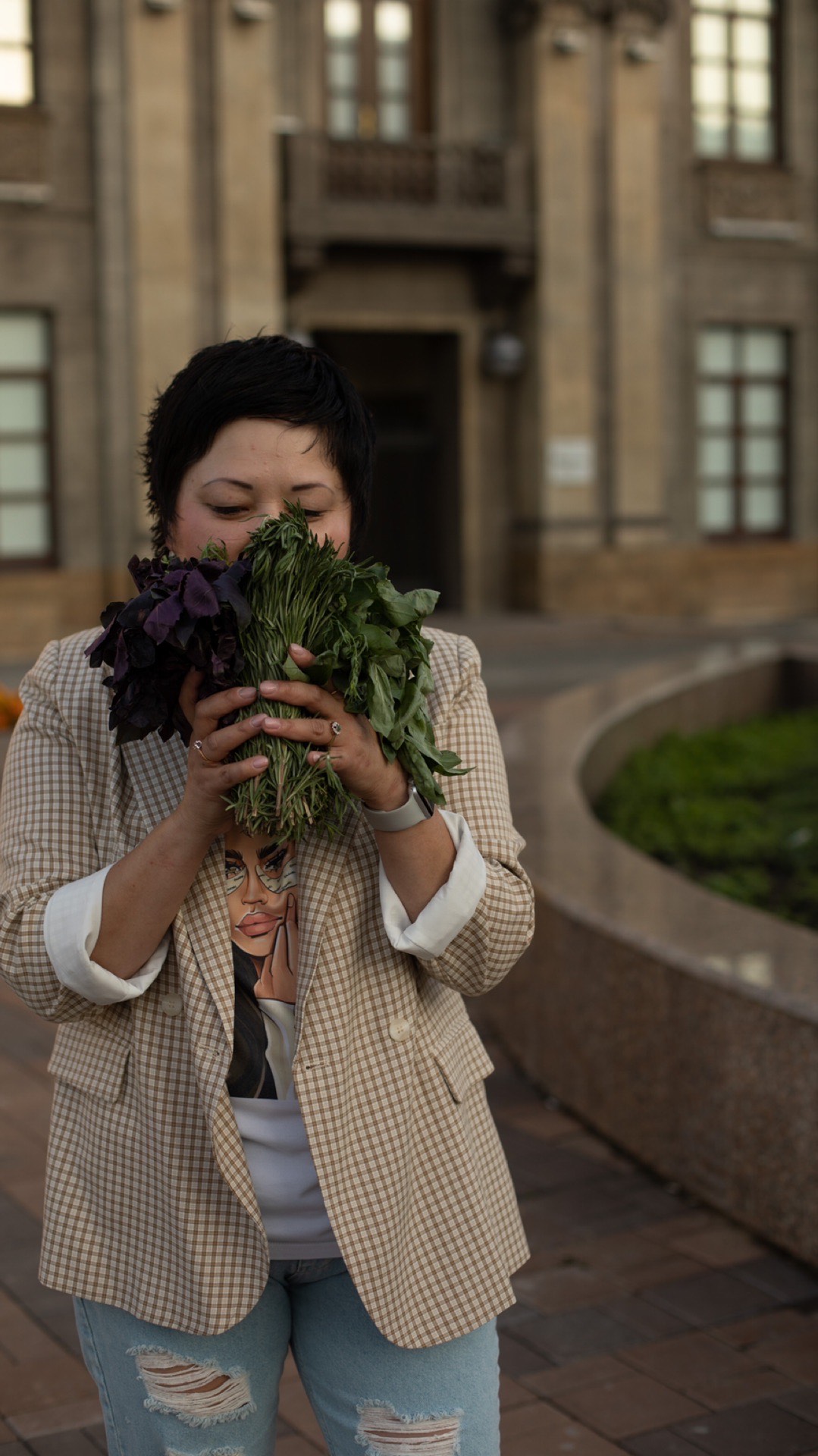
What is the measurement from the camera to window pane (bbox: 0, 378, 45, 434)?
61.3ft

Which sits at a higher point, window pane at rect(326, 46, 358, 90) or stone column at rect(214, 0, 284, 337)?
window pane at rect(326, 46, 358, 90)

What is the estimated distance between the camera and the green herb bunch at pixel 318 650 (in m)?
1.66

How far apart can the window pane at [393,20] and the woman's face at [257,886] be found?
67.2ft

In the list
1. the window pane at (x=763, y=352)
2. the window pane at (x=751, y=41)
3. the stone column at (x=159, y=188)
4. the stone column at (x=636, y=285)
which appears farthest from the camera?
the window pane at (x=763, y=352)

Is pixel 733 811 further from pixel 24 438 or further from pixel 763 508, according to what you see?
pixel 763 508

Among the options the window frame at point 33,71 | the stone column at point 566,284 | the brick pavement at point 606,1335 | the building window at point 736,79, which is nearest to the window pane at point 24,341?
the window frame at point 33,71

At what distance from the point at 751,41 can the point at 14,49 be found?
383 inches

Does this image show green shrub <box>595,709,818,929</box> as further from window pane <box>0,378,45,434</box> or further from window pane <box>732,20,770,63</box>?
window pane <box>732,20,770,63</box>

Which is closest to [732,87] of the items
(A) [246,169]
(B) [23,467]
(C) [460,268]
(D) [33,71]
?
(C) [460,268]

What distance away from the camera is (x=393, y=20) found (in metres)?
20.6

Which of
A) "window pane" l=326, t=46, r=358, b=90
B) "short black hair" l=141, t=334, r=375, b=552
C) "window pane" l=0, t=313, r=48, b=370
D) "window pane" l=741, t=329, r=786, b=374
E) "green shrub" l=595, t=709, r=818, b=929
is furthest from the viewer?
"window pane" l=741, t=329, r=786, b=374

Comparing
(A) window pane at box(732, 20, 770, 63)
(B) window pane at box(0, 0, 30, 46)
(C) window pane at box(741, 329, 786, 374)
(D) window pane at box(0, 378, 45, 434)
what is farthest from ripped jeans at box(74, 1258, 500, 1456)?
(A) window pane at box(732, 20, 770, 63)

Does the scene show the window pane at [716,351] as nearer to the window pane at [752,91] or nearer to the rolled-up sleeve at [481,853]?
the window pane at [752,91]

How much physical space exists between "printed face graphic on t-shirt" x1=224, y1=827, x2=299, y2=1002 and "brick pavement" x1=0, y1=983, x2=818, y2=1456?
1539 mm
